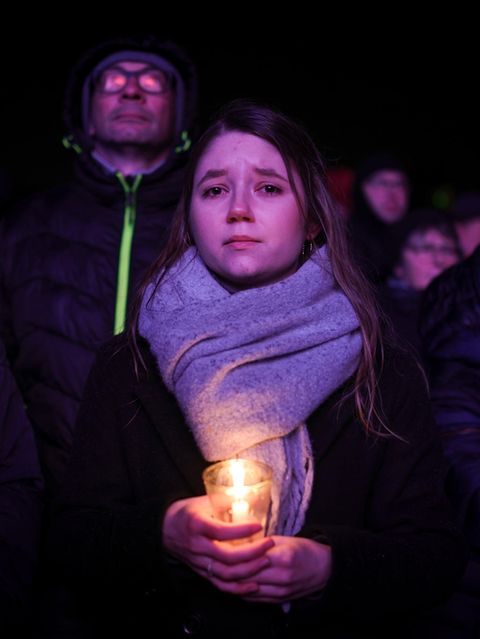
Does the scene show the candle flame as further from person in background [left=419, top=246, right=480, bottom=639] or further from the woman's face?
person in background [left=419, top=246, right=480, bottom=639]

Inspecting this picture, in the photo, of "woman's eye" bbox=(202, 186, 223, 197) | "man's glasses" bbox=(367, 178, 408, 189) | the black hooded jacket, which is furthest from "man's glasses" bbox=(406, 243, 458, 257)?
"woman's eye" bbox=(202, 186, 223, 197)

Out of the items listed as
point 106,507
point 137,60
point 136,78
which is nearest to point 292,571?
point 106,507

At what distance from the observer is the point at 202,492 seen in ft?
5.38

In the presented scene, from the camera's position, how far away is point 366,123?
9297mm

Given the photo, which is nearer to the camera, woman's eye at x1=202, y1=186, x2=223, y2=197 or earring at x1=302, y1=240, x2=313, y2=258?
woman's eye at x1=202, y1=186, x2=223, y2=197

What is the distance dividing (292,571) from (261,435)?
0.30 m

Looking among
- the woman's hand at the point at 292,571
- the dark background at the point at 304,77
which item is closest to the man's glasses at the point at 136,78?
the woman's hand at the point at 292,571

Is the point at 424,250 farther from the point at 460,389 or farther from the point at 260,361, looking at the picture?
the point at 260,361

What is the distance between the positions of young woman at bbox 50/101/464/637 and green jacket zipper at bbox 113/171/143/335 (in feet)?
2.36

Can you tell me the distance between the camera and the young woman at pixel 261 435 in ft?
4.89

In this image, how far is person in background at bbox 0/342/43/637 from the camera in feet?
5.53

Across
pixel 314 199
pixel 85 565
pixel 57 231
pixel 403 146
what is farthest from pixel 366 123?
pixel 85 565

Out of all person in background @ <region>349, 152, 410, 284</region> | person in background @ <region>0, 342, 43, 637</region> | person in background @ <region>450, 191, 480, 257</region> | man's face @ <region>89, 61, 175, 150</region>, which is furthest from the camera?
person in background @ <region>349, 152, 410, 284</region>

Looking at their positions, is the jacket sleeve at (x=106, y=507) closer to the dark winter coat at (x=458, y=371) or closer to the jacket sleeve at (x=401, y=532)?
the jacket sleeve at (x=401, y=532)
